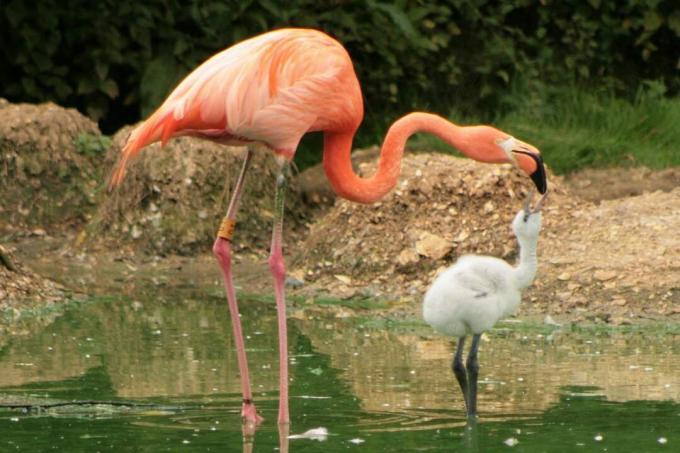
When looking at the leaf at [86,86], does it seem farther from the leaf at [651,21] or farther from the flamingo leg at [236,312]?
the flamingo leg at [236,312]

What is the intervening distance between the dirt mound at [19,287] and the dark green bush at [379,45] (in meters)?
3.73

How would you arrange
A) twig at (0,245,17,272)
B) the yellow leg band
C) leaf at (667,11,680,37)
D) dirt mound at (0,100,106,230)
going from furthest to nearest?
leaf at (667,11,680,37)
dirt mound at (0,100,106,230)
twig at (0,245,17,272)
the yellow leg band

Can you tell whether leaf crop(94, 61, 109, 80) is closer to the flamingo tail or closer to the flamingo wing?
the flamingo wing

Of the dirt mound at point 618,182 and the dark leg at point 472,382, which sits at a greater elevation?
the dirt mound at point 618,182

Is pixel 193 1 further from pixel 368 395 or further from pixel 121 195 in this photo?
pixel 368 395

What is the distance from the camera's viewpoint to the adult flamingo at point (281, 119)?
6.15 m

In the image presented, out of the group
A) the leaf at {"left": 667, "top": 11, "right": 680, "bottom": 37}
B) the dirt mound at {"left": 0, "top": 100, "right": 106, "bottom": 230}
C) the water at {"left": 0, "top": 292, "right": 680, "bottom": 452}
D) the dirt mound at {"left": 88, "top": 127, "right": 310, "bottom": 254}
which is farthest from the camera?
the leaf at {"left": 667, "top": 11, "right": 680, "bottom": 37}

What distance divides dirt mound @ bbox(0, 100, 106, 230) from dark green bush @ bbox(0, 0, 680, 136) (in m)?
1.06

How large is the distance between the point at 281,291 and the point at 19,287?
280cm

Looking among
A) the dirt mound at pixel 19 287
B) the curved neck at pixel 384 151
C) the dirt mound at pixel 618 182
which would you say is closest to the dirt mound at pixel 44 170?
the dirt mound at pixel 19 287

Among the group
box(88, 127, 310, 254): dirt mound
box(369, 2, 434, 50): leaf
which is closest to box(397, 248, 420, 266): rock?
box(88, 127, 310, 254): dirt mound

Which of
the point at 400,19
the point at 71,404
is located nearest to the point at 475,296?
the point at 71,404

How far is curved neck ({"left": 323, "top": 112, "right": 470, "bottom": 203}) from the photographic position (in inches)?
256

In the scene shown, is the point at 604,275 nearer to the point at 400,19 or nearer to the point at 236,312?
the point at 236,312
